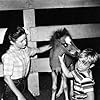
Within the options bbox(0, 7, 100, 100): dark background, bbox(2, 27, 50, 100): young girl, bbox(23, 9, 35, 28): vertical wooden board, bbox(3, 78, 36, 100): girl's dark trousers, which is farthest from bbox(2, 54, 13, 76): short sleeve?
bbox(0, 7, 100, 100): dark background

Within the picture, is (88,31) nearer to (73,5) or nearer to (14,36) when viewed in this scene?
(73,5)

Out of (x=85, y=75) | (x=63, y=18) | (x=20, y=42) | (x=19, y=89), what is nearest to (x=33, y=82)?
(x=19, y=89)

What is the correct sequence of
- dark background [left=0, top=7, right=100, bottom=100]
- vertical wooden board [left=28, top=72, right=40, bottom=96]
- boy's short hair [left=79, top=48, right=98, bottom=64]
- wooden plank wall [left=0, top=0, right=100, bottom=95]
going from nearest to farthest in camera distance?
boy's short hair [left=79, top=48, right=98, bottom=64]
wooden plank wall [left=0, top=0, right=100, bottom=95]
vertical wooden board [left=28, top=72, right=40, bottom=96]
dark background [left=0, top=7, right=100, bottom=100]

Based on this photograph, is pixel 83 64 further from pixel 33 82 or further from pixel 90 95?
pixel 33 82

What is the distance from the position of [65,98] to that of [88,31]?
0.79 m

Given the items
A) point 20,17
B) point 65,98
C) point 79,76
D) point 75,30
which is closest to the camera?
point 79,76

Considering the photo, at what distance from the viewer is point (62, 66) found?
8.54 feet

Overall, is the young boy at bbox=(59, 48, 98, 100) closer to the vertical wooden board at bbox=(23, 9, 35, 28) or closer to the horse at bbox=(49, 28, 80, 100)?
the horse at bbox=(49, 28, 80, 100)

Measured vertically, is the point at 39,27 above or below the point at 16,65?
above

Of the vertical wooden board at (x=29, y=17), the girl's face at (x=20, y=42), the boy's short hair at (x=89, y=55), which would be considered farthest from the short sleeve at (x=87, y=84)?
the vertical wooden board at (x=29, y=17)

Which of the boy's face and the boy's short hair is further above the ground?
the boy's short hair

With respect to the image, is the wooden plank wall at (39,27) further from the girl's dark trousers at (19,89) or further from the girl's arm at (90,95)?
the girl's arm at (90,95)

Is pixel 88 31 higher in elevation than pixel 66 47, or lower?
higher

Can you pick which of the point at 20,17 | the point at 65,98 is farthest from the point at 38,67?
the point at 20,17
